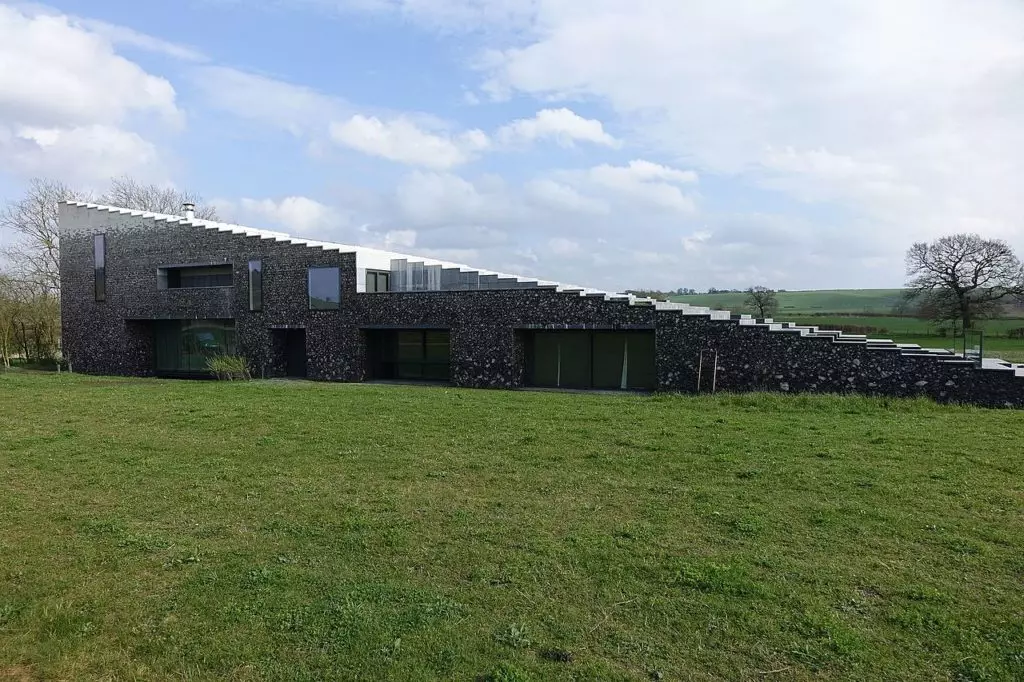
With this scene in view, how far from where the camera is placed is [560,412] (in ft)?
42.3

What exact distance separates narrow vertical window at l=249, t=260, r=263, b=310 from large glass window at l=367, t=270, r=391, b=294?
4.02 metres

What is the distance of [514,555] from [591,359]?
49.4 ft

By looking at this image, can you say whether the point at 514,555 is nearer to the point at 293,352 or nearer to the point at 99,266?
the point at 293,352

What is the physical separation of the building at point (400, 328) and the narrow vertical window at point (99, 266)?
0.21 ft

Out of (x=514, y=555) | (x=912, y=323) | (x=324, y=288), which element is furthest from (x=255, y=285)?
(x=912, y=323)

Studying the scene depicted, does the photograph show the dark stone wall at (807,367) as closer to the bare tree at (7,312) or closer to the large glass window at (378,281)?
the large glass window at (378,281)

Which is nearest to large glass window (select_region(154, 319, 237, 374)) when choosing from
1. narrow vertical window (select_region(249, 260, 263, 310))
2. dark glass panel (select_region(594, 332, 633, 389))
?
narrow vertical window (select_region(249, 260, 263, 310))

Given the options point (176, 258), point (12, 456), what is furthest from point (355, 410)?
point (176, 258)

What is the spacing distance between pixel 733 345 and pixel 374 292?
10912mm

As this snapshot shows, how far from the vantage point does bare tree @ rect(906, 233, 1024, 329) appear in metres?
39.8

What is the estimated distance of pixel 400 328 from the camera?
20844 millimetres

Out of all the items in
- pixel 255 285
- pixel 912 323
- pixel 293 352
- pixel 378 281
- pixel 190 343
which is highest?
pixel 378 281

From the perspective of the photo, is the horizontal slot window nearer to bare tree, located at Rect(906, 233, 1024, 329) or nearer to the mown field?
the mown field

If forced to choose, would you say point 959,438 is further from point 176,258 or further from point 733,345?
point 176,258
